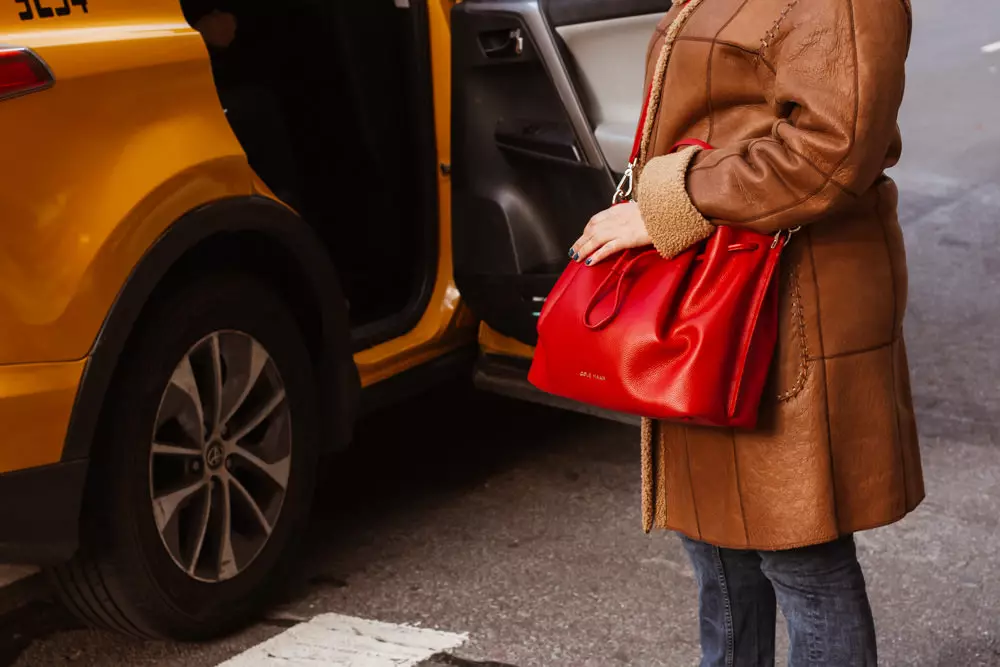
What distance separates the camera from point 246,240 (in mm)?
3225

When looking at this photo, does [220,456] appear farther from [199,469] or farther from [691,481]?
[691,481]

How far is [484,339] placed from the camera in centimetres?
393

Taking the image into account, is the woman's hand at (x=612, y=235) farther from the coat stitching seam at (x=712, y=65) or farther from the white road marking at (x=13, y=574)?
the white road marking at (x=13, y=574)

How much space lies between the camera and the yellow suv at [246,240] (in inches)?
102

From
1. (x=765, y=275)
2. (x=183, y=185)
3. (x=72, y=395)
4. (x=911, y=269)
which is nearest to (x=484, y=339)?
(x=183, y=185)

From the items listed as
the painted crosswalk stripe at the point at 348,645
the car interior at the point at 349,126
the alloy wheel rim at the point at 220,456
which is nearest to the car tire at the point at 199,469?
the alloy wheel rim at the point at 220,456

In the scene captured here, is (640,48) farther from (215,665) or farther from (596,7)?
(215,665)

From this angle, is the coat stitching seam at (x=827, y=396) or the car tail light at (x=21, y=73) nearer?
the coat stitching seam at (x=827, y=396)

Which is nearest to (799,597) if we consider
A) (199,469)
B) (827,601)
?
(827,601)

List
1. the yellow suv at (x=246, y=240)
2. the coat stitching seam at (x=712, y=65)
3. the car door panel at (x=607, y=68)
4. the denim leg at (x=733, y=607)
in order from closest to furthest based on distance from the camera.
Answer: the coat stitching seam at (x=712, y=65), the denim leg at (x=733, y=607), the yellow suv at (x=246, y=240), the car door panel at (x=607, y=68)

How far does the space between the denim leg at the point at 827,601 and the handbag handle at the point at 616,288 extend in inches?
18.8

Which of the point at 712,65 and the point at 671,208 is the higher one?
the point at 712,65

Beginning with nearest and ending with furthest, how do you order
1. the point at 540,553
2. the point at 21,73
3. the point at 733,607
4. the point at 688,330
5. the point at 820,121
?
1. the point at 820,121
2. the point at 688,330
3. the point at 733,607
4. the point at 21,73
5. the point at 540,553

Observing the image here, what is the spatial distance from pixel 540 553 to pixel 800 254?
179 cm
